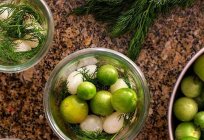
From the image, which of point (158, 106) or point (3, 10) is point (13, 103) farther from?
point (158, 106)

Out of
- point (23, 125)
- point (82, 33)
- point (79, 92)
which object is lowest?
point (23, 125)

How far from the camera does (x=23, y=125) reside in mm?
1264

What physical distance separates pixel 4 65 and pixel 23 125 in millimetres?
161

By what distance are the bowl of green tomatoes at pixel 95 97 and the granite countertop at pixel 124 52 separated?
60mm

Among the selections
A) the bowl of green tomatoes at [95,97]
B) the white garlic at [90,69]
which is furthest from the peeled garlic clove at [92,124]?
the white garlic at [90,69]

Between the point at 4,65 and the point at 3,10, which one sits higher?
the point at 3,10

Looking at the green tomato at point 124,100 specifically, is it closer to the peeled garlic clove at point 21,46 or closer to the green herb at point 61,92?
the green herb at point 61,92

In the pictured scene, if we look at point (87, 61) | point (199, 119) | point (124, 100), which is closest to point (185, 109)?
point (199, 119)

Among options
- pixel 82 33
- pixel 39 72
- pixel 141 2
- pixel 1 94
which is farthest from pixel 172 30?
pixel 1 94

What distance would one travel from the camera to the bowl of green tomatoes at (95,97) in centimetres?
114

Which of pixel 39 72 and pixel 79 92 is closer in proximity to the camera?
pixel 79 92

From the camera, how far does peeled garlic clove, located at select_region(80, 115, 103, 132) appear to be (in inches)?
45.9

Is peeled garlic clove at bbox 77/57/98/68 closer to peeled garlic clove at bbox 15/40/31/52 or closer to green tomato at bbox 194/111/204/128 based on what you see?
peeled garlic clove at bbox 15/40/31/52

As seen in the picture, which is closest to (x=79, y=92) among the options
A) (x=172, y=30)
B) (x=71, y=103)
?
(x=71, y=103)
